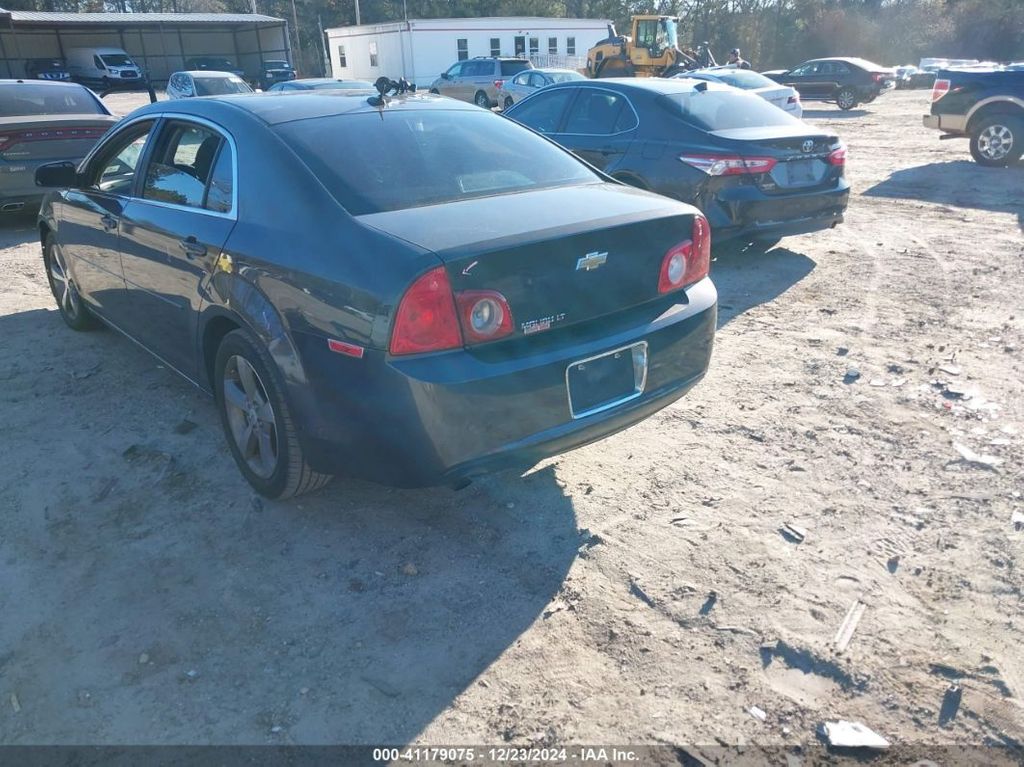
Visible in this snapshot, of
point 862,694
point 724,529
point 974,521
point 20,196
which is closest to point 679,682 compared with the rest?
point 862,694

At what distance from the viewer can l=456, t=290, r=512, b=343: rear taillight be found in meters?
2.87

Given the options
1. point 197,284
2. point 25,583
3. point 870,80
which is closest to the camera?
point 25,583

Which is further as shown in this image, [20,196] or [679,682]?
[20,196]

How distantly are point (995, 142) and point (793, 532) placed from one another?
11.5m

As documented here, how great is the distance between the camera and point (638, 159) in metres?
7.27

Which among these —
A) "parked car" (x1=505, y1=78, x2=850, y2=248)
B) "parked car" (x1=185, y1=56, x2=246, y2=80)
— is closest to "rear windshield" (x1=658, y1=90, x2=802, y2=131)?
"parked car" (x1=505, y1=78, x2=850, y2=248)

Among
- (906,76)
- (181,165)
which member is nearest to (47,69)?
(906,76)

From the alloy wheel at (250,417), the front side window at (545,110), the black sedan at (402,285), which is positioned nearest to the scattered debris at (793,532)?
the black sedan at (402,285)

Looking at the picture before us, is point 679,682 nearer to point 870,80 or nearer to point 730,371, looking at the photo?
point 730,371

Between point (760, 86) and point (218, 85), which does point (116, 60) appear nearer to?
point (218, 85)

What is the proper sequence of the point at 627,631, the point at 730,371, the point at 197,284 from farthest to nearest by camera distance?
1. the point at 730,371
2. the point at 197,284
3. the point at 627,631

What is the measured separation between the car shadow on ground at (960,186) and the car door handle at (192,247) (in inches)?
352

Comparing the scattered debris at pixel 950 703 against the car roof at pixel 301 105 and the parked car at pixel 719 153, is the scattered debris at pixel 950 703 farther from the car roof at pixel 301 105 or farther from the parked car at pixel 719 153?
the parked car at pixel 719 153

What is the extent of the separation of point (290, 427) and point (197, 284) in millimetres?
935
